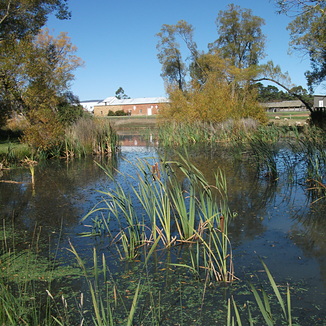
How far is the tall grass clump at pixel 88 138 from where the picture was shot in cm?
1509

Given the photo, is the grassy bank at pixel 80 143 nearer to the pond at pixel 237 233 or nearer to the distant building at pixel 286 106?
the pond at pixel 237 233

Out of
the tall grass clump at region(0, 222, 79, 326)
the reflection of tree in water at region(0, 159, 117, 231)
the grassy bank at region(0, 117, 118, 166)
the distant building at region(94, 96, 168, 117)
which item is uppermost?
the distant building at region(94, 96, 168, 117)

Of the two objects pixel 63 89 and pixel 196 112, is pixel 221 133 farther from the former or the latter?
pixel 63 89

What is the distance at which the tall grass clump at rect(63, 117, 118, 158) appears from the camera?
15.1 m

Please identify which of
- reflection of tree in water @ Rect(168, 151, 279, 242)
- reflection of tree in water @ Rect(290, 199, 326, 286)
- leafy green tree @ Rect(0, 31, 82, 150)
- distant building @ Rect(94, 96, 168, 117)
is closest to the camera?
reflection of tree in water @ Rect(290, 199, 326, 286)

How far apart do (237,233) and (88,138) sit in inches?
453

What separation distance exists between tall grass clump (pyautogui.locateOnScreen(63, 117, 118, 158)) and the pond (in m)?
4.95

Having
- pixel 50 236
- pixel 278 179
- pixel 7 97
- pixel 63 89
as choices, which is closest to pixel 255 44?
pixel 63 89

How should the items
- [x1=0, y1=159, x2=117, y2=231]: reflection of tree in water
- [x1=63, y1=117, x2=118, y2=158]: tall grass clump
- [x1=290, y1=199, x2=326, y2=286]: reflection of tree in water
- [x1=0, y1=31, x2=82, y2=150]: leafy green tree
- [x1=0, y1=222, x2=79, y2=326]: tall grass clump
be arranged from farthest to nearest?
[x1=63, y1=117, x2=118, y2=158]: tall grass clump
[x1=0, y1=31, x2=82, y2=150]: leafy green tree
[x1=0, y1=159, x2=117, y2=231]: reflection of tree in water
[x1=290, y1=199, x2=326, y2=286]: reflection of tree in water
[x1=0, y1=222, x2=79, y2=326]: tall grass clump

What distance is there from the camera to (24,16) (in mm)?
14797

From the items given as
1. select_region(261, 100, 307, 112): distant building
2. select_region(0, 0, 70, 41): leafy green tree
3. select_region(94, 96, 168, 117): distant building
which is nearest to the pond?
select_region(0, 0, 70, 41): leafy green tree

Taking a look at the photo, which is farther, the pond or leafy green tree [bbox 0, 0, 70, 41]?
leafy green tree [bbox 0, 0, 70, 41]

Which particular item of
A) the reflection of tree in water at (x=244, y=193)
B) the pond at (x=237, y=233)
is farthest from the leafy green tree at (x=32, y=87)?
the reflection of tree in water at (x=244, y=193)

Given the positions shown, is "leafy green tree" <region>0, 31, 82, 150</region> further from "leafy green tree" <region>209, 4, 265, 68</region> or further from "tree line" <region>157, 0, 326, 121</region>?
"leafy green tree" <region>209, 4, 265, 68</region>
